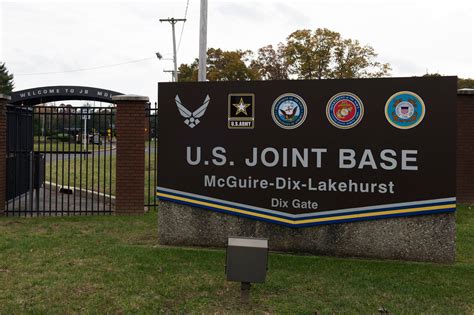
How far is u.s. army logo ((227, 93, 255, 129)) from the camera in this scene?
6500mm

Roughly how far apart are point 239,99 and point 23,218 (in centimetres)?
561

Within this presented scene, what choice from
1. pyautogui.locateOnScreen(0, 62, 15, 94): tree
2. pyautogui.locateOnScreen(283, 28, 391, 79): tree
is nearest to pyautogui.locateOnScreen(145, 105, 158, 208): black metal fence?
pyautogui.locateOnScreen(283, 28, 391, 79): tree

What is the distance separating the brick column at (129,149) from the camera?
895 cm

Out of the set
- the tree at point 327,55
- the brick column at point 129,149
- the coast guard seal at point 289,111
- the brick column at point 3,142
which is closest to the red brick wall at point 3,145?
the brick column at point 3,142

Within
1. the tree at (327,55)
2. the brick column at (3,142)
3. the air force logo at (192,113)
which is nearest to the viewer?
the air force logo at (192,113)

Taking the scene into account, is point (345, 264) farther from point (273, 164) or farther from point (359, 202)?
point (273, 164)

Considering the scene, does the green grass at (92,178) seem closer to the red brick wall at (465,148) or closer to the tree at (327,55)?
the red brick wall at (465,148)

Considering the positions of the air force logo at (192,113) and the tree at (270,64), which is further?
the tree at (270,64)

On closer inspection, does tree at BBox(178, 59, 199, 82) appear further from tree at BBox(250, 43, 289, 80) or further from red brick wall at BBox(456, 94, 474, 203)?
red brick wall at BBox(456, 94, 474, 203)

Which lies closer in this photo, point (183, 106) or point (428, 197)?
point (428, 197)

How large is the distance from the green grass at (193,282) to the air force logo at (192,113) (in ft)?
6.67

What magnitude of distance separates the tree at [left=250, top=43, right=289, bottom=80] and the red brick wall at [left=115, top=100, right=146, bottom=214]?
4512 cm

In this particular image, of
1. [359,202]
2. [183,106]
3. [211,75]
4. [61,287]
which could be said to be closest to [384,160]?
[359,202]

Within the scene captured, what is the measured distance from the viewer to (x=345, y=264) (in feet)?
19.1
